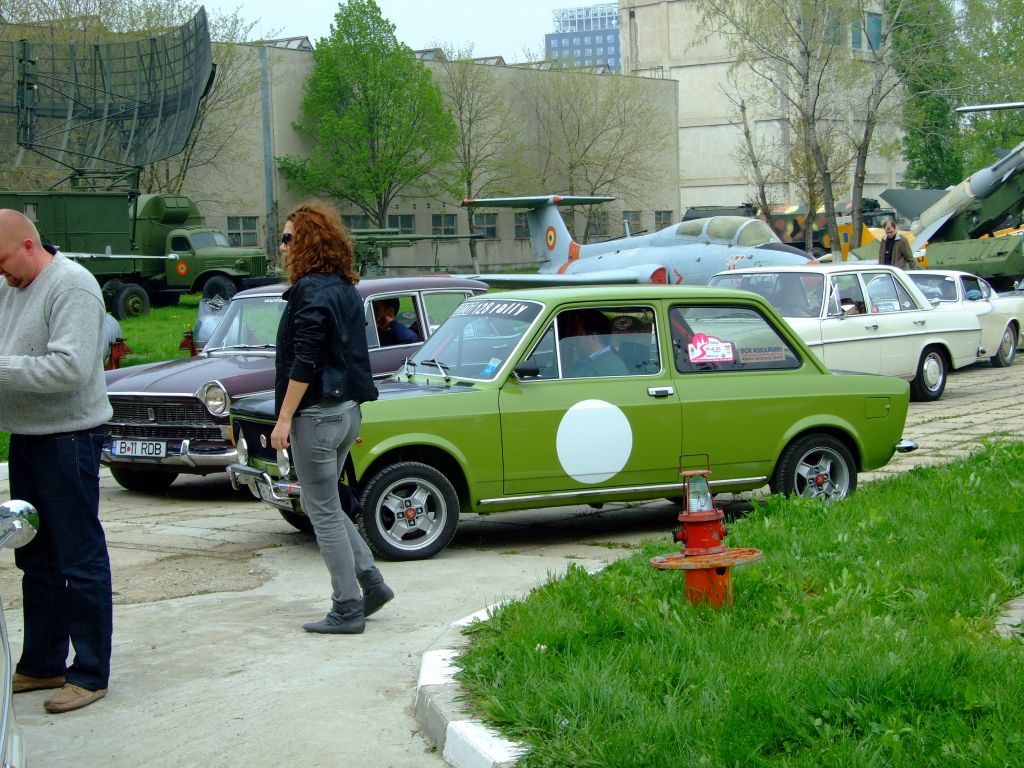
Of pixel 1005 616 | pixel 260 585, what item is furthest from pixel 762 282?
pixel 1005 616

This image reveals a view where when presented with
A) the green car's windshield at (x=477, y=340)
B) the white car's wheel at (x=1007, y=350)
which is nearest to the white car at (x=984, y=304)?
the white car's wheel at (x=1007, y=350)

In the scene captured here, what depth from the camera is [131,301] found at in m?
32.1

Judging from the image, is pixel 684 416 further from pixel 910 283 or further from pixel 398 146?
pixel 398 146

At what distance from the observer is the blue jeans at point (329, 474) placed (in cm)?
591

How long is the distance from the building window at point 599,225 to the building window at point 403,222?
989 centimetres

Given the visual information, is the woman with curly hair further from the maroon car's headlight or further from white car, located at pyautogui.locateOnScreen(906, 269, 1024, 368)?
white car, located at pyautogui.locateOnScreen(906, 269, 1024, 368)

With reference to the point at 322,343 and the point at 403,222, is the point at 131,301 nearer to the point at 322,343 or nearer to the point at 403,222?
the point at 403,222

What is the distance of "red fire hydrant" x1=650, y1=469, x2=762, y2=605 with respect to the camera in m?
5.34

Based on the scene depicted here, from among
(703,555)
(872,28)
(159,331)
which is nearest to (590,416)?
(703,555)

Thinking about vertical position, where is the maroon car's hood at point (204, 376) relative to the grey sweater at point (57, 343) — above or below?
below

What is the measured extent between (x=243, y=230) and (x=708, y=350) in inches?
1755

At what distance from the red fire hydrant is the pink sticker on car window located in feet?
10.2

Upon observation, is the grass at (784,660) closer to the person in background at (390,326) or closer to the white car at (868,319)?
the person in background at (390,326)

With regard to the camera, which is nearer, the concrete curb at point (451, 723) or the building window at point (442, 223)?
the concrete curb at point (451, 723)
